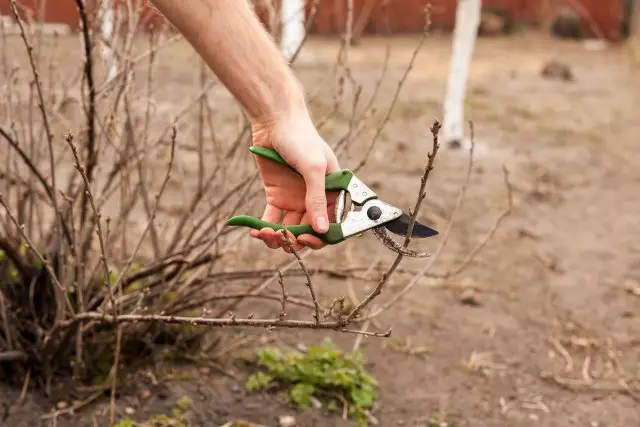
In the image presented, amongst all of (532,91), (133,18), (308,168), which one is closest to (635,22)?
(532,91)

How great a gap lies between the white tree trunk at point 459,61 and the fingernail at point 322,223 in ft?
11.9

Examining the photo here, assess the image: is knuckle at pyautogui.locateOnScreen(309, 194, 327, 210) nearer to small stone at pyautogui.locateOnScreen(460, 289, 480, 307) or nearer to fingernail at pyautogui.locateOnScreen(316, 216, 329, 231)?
fingernail at pyautogui.locateOnScreen(316, 216, 329, 231)

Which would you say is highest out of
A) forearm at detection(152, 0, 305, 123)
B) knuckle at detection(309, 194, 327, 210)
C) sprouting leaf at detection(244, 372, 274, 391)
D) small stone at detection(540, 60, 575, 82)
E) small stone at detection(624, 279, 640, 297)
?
forearm at detection(152, 0, 305, 123)

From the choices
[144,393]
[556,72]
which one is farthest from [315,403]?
[556,72]

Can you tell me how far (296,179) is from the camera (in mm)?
1636

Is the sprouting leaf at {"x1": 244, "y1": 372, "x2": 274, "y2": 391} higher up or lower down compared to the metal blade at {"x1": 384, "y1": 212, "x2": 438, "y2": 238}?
lower down

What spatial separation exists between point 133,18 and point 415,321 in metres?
1.46

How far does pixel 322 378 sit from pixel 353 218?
99 centimetres

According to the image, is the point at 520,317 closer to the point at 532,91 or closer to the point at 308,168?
the point at 308,168

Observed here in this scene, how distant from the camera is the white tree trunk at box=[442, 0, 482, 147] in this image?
5.20 m

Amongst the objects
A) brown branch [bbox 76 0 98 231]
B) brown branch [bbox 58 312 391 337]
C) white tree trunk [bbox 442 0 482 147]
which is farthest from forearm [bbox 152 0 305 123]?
white tree trunk [bbox 442 0 482 147]

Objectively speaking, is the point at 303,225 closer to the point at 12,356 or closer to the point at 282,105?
the point at 282,105

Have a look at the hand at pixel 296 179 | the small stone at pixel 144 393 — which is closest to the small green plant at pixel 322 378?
the small stone at pixel 144 393

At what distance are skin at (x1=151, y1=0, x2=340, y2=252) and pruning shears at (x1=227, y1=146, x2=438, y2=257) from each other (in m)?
0.02
